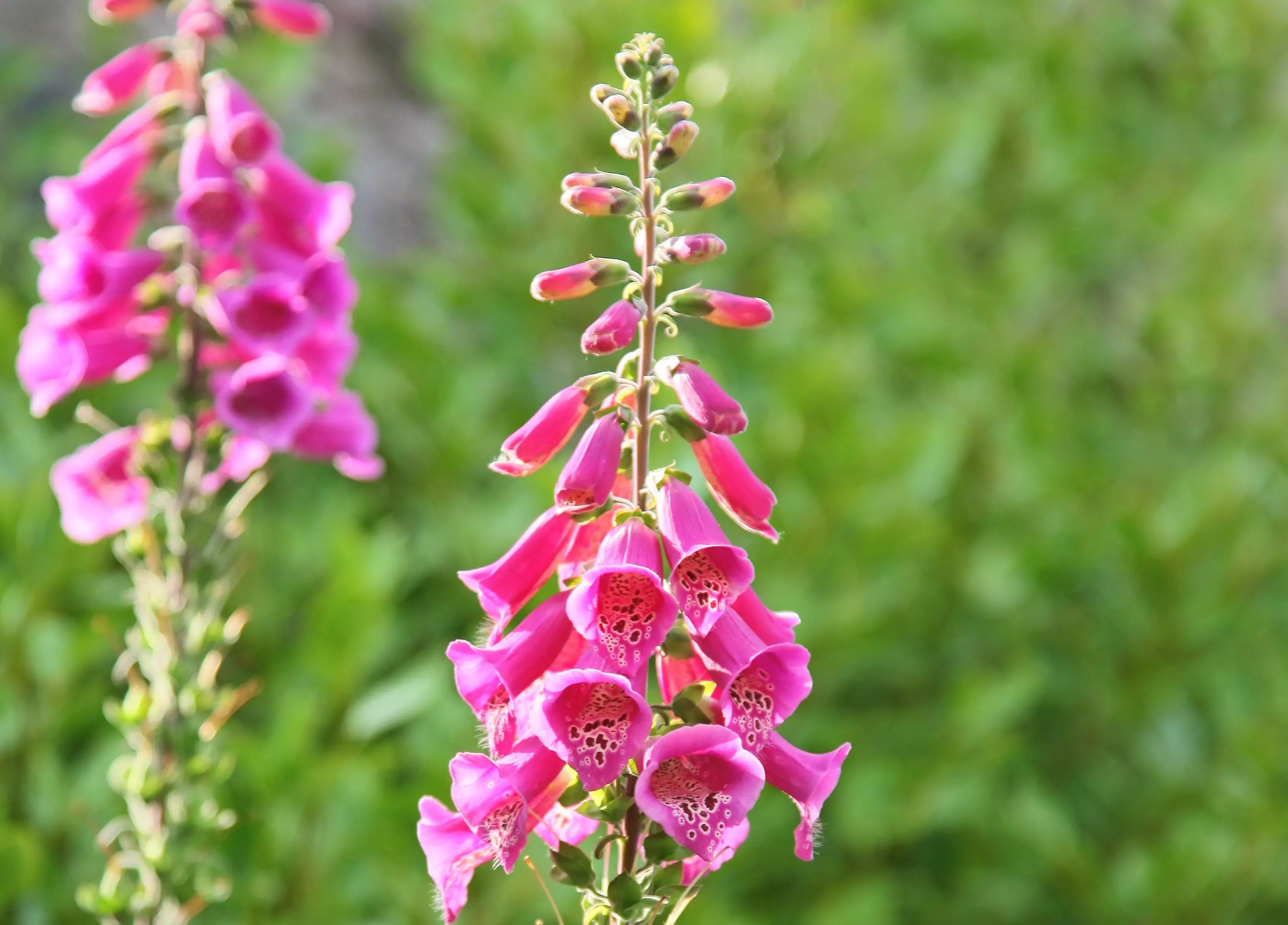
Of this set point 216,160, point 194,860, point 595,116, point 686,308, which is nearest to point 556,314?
point 595,116

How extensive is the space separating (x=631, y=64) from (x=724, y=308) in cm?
20

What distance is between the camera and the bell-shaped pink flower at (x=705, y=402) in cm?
93

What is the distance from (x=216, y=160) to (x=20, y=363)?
0.34 meters

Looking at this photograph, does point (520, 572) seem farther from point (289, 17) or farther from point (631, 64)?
point (289, 17)

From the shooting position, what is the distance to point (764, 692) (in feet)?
3.01

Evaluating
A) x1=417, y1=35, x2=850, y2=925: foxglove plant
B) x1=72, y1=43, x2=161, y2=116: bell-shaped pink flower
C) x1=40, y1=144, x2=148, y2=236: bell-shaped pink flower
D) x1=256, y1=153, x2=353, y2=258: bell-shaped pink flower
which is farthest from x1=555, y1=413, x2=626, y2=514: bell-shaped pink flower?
x1=72, y1=43, x2=161, y2=116: bell-shaped pink flower

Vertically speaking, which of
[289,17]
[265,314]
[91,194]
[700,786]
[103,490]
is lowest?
[103,490]

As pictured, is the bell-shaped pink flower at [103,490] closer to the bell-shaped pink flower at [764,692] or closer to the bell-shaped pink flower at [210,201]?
the bell-shaped pink flower at [210,201]

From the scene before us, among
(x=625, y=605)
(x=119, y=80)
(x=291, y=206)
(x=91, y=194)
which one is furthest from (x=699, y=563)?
(x=119, y=80)

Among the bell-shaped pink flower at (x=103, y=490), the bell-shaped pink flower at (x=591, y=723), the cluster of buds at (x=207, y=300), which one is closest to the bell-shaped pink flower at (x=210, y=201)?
the cluster of buds at (x=207, y=300)

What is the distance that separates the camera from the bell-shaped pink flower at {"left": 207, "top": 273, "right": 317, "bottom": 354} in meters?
1.45

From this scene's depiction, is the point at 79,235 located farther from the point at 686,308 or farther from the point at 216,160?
the point at 686,308

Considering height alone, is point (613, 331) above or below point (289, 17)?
below

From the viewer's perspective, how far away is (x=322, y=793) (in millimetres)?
2086
